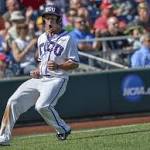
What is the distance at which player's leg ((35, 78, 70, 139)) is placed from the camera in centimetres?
880

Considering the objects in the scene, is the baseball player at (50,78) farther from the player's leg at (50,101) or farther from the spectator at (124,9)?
the spectator at (124,9)

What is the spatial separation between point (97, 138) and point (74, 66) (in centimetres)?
107

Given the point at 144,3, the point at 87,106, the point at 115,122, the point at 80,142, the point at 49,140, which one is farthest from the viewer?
the point at 144,3

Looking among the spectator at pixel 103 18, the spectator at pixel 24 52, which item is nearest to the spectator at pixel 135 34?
the spectator at pixel 103 18

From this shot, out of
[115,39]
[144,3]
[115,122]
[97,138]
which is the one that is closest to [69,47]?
[97,138]

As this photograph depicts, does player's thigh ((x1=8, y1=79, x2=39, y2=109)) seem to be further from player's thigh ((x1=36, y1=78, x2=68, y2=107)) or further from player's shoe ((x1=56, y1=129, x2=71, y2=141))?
player's shoe ((x1=56, y1=129, x2=71, y2=141))

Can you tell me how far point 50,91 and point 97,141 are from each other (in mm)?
956

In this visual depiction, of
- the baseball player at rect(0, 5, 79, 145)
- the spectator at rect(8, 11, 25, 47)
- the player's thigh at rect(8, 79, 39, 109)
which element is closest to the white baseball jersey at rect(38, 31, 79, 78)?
the baseball player at rect(0, 5, 79, 145)

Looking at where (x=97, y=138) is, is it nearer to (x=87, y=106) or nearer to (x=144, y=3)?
(x=87, y=106)

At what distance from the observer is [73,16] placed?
15008 millimetres

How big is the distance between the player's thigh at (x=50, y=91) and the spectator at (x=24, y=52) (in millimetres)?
4119

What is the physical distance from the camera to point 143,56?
1348 cm

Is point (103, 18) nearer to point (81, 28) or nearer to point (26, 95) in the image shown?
point (81, 28)

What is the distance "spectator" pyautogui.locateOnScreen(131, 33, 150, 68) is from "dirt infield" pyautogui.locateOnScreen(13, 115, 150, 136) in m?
1.28
